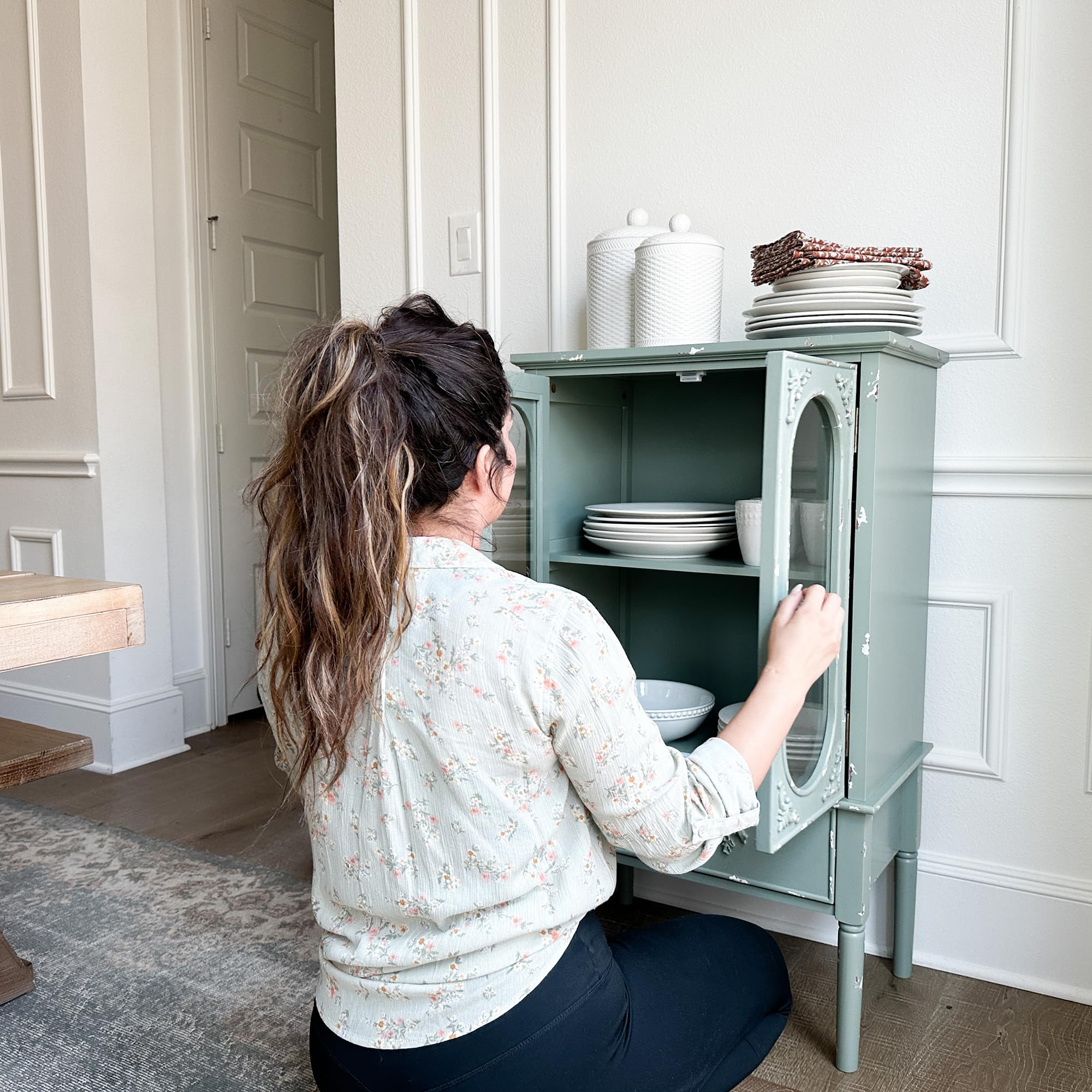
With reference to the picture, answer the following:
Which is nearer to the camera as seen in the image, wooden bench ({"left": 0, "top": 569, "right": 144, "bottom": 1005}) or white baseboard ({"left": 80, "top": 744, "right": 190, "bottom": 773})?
wooden bench ({"left": 0, "top": 569, "right": 144, "bottom": 1005})

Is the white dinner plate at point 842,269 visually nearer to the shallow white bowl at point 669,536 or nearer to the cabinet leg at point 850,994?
the shallow white bowl at point 669,536

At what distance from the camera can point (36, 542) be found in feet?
10.9

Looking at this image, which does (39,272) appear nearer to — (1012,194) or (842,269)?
(842,269)

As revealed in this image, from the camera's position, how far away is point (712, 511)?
5.63 feet

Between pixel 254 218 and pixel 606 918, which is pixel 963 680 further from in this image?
pixel 254 218

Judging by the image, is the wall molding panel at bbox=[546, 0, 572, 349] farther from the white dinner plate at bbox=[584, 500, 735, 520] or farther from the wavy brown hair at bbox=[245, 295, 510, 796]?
the wavy brown hair at bbox=[245, 295, 510, 796]

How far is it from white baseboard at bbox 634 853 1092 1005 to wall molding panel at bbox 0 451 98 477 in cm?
226

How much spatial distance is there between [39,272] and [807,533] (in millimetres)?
2752

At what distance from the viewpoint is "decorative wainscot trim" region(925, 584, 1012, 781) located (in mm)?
1843

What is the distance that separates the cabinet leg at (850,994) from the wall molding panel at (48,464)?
255 cm

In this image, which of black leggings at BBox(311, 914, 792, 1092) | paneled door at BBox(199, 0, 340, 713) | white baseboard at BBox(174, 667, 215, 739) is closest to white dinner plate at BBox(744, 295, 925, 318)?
black leggings at BBox(311, 914, 792, 1092)

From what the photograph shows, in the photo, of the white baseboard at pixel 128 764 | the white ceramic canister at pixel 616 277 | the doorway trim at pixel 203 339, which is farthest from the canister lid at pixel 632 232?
the white baseboard at pixel 128 764

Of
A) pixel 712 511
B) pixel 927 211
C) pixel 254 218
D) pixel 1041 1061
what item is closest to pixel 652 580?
pixel 712 511

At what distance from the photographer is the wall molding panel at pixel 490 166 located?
226cm
